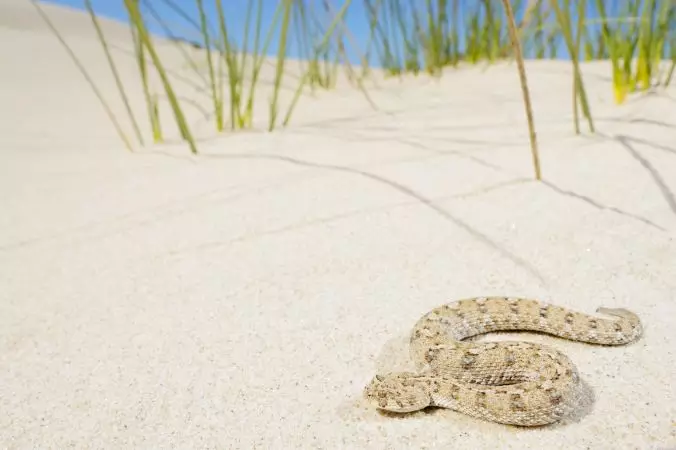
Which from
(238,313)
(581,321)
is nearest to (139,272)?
(238,313)

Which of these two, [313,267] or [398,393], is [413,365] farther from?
[313,267]

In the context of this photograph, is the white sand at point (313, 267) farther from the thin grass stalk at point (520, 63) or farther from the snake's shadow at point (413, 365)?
the thin grass stalk at point (520, 63)

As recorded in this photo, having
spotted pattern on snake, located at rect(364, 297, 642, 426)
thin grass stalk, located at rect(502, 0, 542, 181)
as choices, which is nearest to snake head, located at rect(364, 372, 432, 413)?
spotted pattern on snake, located at rect(364, 297, 642, 426)

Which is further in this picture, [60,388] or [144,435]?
[60,388]

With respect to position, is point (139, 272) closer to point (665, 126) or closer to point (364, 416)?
point (364, 416)

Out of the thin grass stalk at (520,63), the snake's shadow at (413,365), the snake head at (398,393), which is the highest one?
the thin grass stalk at (520,63)

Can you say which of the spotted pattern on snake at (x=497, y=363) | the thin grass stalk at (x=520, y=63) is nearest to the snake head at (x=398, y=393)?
the spotted pattern on snake at (x=497, y=363)
